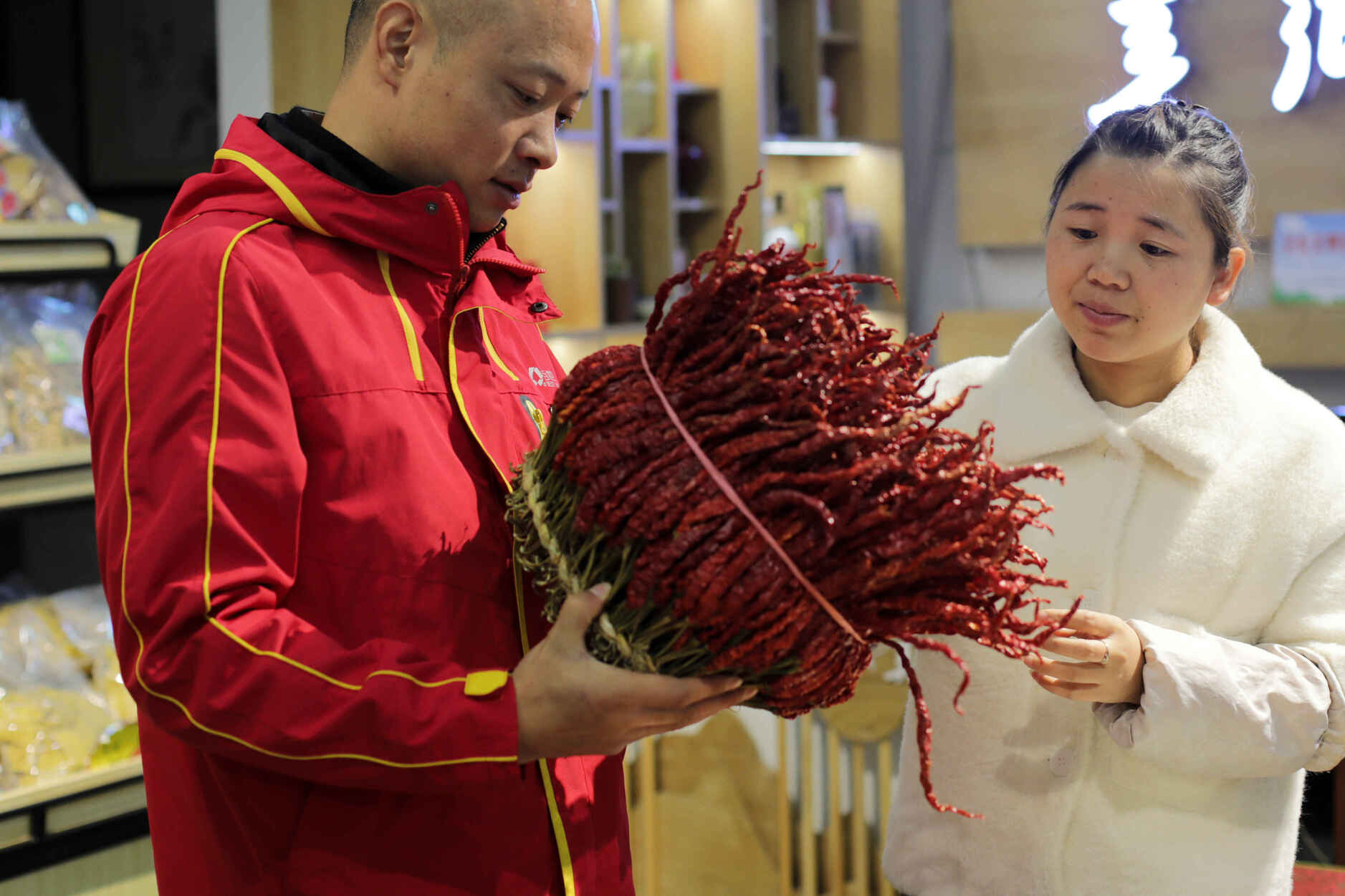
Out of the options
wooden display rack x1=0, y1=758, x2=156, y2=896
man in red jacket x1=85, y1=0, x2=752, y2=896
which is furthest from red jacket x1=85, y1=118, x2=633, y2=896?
wooden display rack x1=0, y1=758, x2=156, y2=896

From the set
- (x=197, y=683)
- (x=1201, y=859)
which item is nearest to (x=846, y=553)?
(x=197, y=683)

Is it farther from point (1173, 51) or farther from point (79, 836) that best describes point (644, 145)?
point (79, 836)

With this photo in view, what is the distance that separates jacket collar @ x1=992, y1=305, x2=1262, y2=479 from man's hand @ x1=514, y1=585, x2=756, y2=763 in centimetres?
76

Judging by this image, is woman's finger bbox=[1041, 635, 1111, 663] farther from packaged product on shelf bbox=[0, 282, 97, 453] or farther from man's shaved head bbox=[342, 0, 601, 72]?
packaged product on shelf bbox=[0, 282, 97, 453]

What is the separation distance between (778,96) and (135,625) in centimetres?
467

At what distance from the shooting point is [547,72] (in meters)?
1.02

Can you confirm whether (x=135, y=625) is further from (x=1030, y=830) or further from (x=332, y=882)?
(x=1030, y=830)

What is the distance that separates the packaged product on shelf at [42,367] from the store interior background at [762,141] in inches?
5.4

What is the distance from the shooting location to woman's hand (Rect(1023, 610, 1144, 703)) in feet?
Answer: 4.17

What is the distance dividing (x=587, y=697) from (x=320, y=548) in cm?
26

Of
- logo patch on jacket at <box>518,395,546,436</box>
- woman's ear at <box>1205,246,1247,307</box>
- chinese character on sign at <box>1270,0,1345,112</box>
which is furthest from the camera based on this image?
chinese character on sign at <box>1270,0,1345,112</box>

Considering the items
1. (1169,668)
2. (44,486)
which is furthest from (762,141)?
(1169,668)

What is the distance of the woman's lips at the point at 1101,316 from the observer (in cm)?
144

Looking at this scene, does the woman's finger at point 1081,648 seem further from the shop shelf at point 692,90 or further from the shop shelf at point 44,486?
the shop shelf at point 692,90
